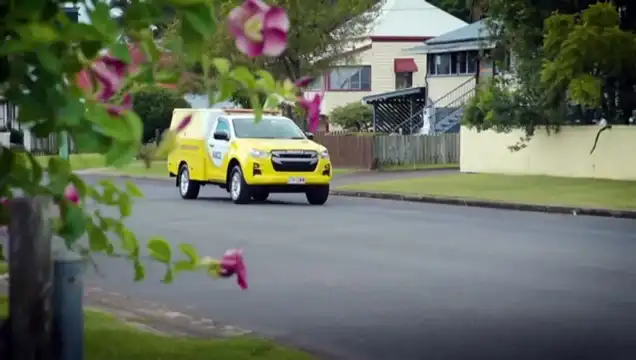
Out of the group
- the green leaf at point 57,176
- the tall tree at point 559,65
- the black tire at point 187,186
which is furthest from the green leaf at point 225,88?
the tall tree at point 559,65

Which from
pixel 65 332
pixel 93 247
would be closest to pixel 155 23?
pixel 93 247

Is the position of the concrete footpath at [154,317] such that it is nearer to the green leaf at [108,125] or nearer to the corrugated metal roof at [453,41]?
the green leaf at [108,125]

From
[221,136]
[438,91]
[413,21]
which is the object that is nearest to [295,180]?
[221,136]

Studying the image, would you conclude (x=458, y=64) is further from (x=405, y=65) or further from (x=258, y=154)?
(x=258, y=154)

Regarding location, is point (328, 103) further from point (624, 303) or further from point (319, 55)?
point (624, 303)

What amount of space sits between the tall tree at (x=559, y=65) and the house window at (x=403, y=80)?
2658cm

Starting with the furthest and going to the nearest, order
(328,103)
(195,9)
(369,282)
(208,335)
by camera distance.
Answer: (328,103)
(369,282)
(208,335)
(195,9)

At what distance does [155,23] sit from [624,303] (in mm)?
8887

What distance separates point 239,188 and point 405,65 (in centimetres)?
3787

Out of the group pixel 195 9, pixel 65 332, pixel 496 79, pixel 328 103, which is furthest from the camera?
pixel 328 103

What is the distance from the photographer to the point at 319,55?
43281mm

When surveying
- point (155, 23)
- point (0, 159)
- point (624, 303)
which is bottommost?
point (624, 303)

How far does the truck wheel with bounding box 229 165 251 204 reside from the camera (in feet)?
84.0

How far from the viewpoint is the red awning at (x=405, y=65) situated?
62.5 m
